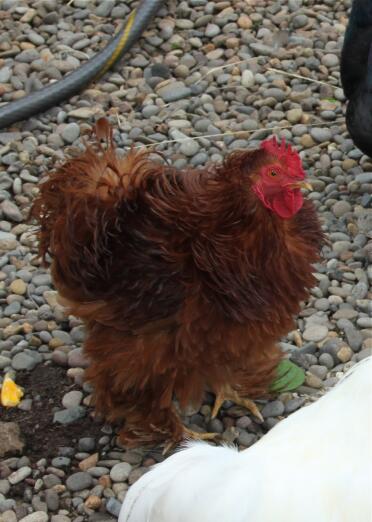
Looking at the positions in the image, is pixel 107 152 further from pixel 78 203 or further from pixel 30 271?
pixel 30 271

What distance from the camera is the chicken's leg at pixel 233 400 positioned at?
3531 millimetres

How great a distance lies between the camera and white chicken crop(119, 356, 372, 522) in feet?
7.12

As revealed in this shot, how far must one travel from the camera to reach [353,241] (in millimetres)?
4242

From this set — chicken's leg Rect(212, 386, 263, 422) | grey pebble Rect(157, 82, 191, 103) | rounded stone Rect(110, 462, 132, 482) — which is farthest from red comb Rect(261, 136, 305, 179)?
grey pebble Rect(157, 82, 191, 103)

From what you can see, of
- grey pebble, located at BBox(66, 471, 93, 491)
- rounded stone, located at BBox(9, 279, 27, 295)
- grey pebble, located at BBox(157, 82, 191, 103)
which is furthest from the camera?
grey pebble, located at BBox(157, 82, 191, 103)

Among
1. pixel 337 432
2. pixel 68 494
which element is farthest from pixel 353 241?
pixel 337 432

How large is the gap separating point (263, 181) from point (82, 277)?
69 cm

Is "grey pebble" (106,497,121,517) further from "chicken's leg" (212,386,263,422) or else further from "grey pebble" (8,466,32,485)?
"chicken's leg" (212,386,263,422)

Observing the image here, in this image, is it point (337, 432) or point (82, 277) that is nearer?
point (337, 432)

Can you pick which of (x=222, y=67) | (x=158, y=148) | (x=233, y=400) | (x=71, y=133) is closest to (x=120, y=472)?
(x=233, y=400)

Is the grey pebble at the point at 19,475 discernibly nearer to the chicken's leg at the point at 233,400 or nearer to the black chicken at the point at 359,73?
the chicken's leg at the point at 233,400

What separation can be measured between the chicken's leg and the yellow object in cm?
75

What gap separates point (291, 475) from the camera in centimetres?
221

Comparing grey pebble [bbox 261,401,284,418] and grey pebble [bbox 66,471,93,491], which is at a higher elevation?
grey pebble [bbox 261,401,284,418]
